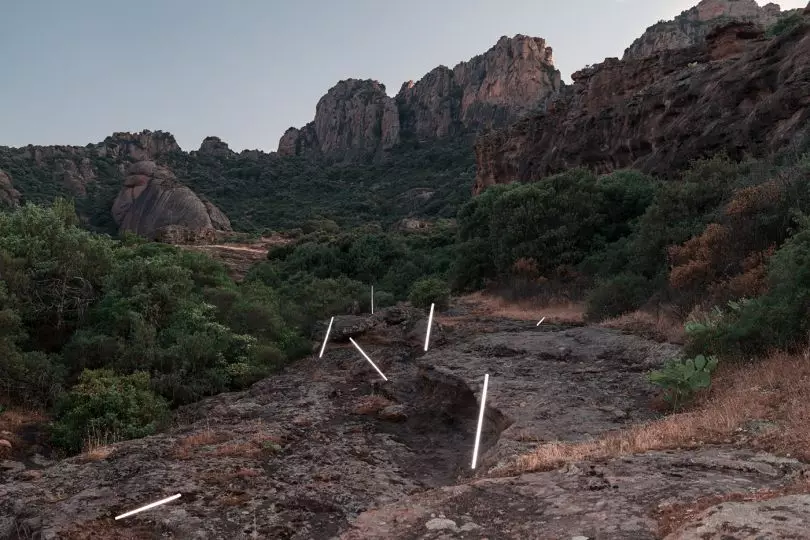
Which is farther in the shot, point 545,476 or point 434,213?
point 434,213

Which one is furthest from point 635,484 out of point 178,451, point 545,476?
point 178,451

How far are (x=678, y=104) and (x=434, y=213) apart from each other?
46.9 m

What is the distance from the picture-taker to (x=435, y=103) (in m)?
123

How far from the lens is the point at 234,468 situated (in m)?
7.01

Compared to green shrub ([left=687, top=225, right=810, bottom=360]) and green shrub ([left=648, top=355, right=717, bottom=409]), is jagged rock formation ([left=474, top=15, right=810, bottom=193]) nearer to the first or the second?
green shrub ([left=687, top=225, right=810, bottom=360])

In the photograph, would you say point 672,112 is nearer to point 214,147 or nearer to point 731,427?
point 731,427

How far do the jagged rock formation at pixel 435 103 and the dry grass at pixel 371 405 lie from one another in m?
97.7

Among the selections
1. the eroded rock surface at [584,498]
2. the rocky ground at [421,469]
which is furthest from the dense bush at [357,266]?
the eroded rock surface at [584,498]

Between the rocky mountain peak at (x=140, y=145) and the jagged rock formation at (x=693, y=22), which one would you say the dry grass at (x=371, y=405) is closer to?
the jagged rock formation at (x=693, y=22)

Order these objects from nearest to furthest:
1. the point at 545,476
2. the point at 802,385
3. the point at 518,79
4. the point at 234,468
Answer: the point at 545,476, the point at 802,385, the point at 234,468, the point at 518,79

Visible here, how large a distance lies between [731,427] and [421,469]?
12.3 feet

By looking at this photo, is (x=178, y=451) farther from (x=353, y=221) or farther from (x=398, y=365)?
Result: (x=353, y=221)

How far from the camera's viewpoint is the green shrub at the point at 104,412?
9.13 metres

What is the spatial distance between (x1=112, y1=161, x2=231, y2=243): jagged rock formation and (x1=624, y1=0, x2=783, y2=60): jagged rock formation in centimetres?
6773
